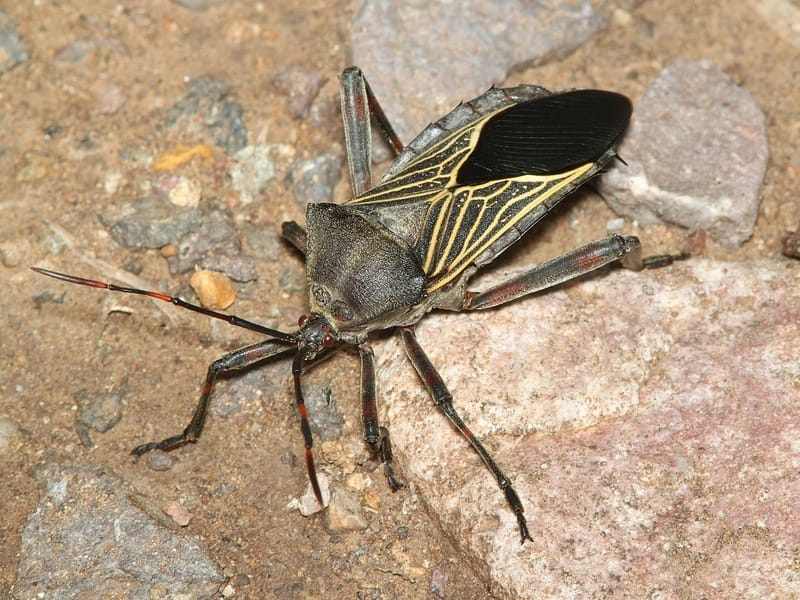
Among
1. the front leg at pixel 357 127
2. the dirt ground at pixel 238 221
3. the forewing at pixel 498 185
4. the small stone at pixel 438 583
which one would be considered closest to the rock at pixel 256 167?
the dirt ground at pixel 238 221

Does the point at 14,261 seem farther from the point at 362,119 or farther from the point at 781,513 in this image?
the point at 781,513

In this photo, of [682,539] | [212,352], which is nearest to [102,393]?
[212,352]

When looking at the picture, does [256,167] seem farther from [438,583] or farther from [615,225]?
[438,583]

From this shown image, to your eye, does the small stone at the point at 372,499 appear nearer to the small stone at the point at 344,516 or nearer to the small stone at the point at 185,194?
the small stone at the point at 344,516

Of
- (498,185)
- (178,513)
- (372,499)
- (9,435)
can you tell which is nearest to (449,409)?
(372,499)

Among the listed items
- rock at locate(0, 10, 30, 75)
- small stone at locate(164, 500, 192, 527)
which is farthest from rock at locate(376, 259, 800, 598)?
rock at locate(0, 10, 30, 75)

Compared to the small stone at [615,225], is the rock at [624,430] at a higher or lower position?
lower
